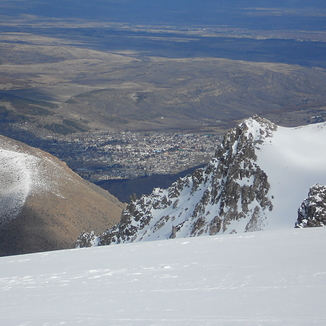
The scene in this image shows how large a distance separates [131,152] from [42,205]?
62656 millimetres

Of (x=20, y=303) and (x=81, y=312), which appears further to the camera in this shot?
(x=20, y=303)

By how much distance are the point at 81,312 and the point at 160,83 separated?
185m

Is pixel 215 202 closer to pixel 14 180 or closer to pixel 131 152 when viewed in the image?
pixel 14 180

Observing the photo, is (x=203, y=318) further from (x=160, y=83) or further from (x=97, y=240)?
(x=160, y=83)

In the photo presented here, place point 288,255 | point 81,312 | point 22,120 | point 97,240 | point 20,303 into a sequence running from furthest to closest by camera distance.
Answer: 1. point 22,120
2. point 97,240
3. point 288,255
4. point 20,303
5. point 81,312

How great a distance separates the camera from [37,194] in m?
56.3

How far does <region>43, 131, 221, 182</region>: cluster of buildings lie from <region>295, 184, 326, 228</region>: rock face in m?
70.0

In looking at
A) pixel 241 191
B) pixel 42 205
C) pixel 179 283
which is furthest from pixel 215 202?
pixel 179 283

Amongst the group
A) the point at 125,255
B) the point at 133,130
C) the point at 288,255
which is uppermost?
the point at 288,255

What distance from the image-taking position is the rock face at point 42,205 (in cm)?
5022

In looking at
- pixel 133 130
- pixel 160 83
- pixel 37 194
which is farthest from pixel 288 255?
pixel 160 83

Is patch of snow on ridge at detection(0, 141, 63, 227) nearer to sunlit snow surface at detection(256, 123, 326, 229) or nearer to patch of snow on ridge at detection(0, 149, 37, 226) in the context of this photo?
patch of snow on ridge at detection(0, 149, 37, 226)

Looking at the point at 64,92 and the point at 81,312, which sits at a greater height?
the point at 81,312

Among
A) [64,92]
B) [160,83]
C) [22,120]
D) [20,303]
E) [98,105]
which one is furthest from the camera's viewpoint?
[160,83]
